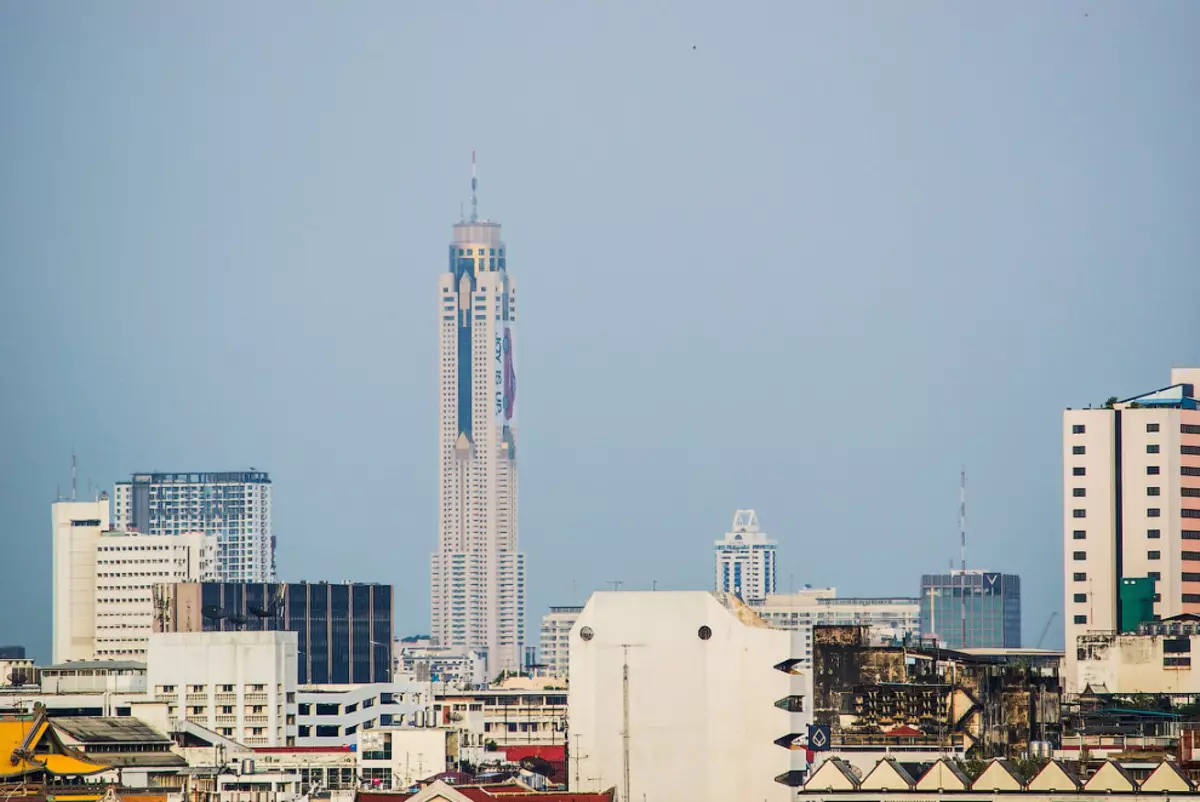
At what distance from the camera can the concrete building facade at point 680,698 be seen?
14088 cm

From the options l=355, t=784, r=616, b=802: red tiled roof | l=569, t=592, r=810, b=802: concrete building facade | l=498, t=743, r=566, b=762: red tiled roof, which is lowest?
l=498, t=743, r=566, b=762: red tiled roof

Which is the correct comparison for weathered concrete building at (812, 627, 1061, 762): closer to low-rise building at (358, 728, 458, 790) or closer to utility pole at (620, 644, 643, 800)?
low-rise building at (358, 728, 458, 790)

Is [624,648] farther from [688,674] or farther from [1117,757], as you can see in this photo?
[1117,757]

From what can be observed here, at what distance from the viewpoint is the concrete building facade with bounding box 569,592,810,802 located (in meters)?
141

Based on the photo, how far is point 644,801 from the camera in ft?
460

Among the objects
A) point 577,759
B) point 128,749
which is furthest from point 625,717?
point 128,749

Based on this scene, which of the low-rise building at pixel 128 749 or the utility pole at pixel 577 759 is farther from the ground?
the utility pole at pixel 577 759

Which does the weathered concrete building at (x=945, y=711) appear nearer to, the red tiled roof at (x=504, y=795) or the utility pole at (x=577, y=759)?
the utility pole at (x=577, y=759)

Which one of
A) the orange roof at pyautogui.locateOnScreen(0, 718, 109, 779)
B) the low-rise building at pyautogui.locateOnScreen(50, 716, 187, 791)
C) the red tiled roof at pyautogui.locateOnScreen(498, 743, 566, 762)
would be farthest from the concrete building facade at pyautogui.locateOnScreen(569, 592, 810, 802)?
the red tiled roof at pyautogui.locateOnScreen(498, 743, 566, 762)

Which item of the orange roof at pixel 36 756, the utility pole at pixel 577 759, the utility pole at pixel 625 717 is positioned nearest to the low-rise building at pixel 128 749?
the orange roof at pixel 36 756

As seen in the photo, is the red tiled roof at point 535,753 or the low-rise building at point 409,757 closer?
the low-rise building at point 409,757

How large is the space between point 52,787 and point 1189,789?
4310 centimetres

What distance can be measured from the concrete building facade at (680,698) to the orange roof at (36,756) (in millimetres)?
20398

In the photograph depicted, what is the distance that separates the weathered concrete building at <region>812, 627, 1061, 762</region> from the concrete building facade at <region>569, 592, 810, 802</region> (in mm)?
24711
